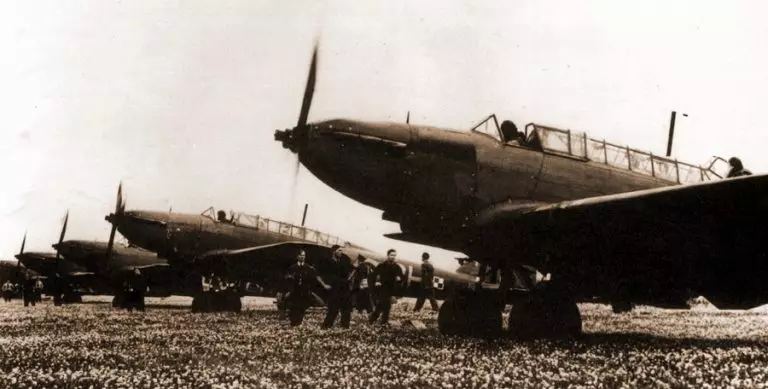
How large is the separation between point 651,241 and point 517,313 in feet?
7.75

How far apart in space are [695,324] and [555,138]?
7.02 meters

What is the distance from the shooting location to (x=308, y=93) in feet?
36.2

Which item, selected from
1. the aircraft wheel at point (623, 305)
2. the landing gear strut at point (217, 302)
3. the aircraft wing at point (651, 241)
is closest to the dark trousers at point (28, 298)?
the landing gear strut at point (217, 302)

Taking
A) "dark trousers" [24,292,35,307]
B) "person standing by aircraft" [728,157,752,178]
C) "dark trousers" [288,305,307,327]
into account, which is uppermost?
"person standing by aircraft" [728,157,752,178]

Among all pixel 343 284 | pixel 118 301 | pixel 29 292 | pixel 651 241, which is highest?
pixel 651 241

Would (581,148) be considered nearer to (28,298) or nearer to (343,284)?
(343,284)

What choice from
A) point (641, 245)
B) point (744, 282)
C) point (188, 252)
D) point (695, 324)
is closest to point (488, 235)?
point (641, 245)

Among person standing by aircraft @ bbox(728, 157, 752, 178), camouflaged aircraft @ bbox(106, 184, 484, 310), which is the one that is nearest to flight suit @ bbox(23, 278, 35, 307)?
camouflaged aircraft @ bbox(106, 184, 484, 310)

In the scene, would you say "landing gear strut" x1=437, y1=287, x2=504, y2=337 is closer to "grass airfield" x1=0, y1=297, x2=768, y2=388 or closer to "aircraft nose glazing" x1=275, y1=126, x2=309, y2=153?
"grass airfield" x1=0, y1=297, x2=768, y2=388

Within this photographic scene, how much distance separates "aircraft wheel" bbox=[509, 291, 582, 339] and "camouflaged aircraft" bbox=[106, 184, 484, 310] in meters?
10.2

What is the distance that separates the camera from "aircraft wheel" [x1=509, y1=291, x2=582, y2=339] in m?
9.77

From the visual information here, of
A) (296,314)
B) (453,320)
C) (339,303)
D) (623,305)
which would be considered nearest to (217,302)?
(296,314)

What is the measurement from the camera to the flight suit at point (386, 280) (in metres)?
13.0

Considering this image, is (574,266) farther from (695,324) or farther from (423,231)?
(695,324)
